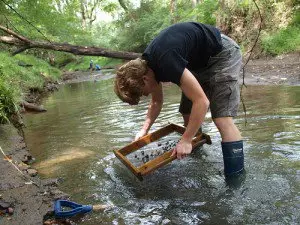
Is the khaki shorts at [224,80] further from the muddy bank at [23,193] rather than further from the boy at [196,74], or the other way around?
the muddy bank at [23,193]

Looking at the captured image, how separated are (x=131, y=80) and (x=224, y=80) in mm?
827

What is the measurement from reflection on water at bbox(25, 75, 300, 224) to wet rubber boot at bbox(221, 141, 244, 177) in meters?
0.13

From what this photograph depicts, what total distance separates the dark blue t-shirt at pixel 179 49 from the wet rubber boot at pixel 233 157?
74 cm

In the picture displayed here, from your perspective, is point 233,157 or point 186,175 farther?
point 186,175

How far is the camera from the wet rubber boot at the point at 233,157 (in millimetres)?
3055

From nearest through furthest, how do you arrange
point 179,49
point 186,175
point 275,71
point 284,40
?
point 179,49 < point 186,175 < point 275,71 < point 284,40

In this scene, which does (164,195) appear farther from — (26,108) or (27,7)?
(27,7)

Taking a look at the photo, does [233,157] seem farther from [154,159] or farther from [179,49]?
[179,49]

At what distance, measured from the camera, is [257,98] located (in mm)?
7008

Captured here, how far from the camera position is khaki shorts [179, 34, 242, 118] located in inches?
119

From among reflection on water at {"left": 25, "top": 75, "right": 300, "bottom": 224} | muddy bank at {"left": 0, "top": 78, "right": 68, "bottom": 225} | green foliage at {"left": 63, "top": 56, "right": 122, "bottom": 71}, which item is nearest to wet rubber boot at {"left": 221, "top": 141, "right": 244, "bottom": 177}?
reflection on water at {"left": 25, "top": 75, "right": 300, "bottom": 224}

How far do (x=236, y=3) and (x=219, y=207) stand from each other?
11879mm

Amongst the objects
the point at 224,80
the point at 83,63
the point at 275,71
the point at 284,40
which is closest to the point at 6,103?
the point at 224,80

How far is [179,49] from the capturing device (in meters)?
2.54
